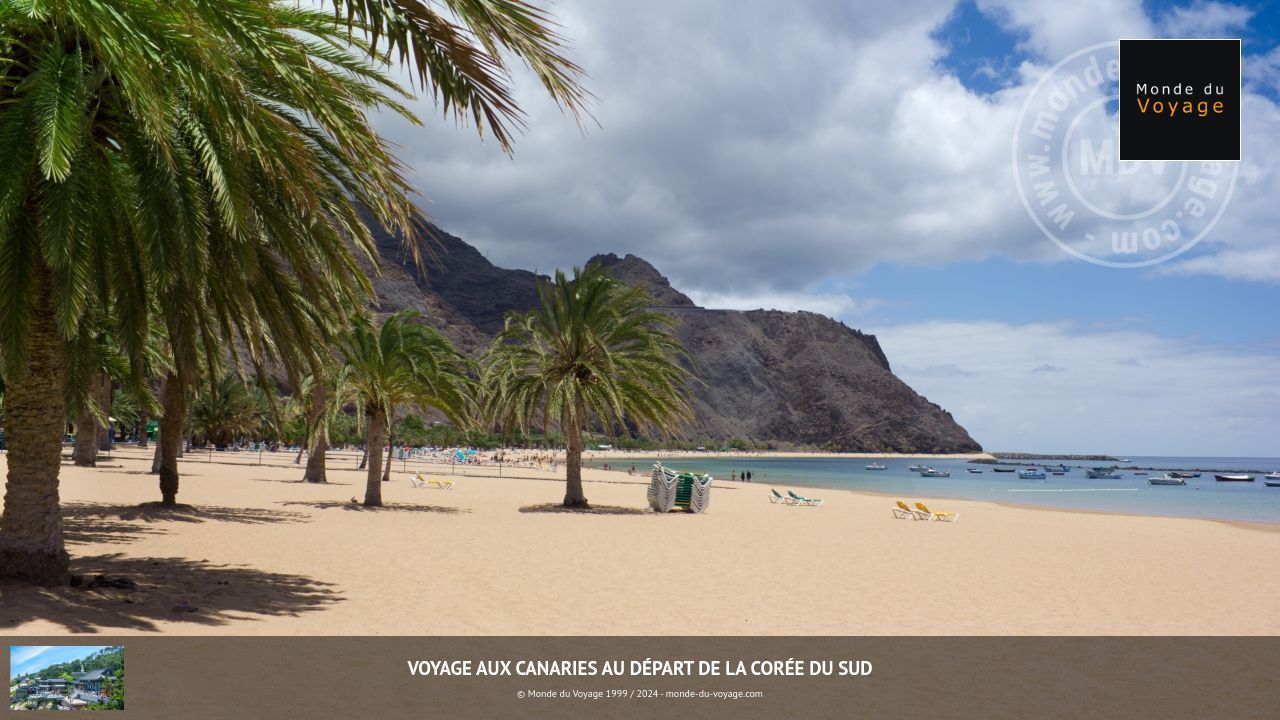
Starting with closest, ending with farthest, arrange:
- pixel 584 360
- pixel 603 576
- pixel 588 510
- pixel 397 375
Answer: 1. pixel 603 576
2. pixel 397 375
3. pixel 584 360
4. pixel 588 510

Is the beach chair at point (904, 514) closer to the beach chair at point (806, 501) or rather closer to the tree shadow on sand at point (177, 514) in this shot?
the beach chair at point (806, 501)

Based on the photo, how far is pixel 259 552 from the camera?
36.3ft

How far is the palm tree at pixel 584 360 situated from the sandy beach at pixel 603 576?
2933mm

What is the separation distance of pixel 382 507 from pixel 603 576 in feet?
37.8

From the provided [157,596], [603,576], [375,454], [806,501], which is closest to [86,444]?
[375,454]

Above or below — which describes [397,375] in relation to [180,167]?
below

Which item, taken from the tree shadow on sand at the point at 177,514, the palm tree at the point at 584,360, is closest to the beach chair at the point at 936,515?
the palm tree at the point at 584,360

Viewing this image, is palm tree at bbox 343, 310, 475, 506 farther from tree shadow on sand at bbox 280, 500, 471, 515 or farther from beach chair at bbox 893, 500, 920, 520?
beach chair at bbox 893, 500, 920, 520

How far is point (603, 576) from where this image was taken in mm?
10109

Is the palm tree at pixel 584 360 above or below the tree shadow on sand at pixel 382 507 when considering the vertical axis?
above

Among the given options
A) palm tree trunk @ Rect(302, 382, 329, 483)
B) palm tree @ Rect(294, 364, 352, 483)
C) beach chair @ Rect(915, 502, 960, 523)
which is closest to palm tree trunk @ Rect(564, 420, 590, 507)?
palm tree @ Rect(294, 364, 352, 483)
